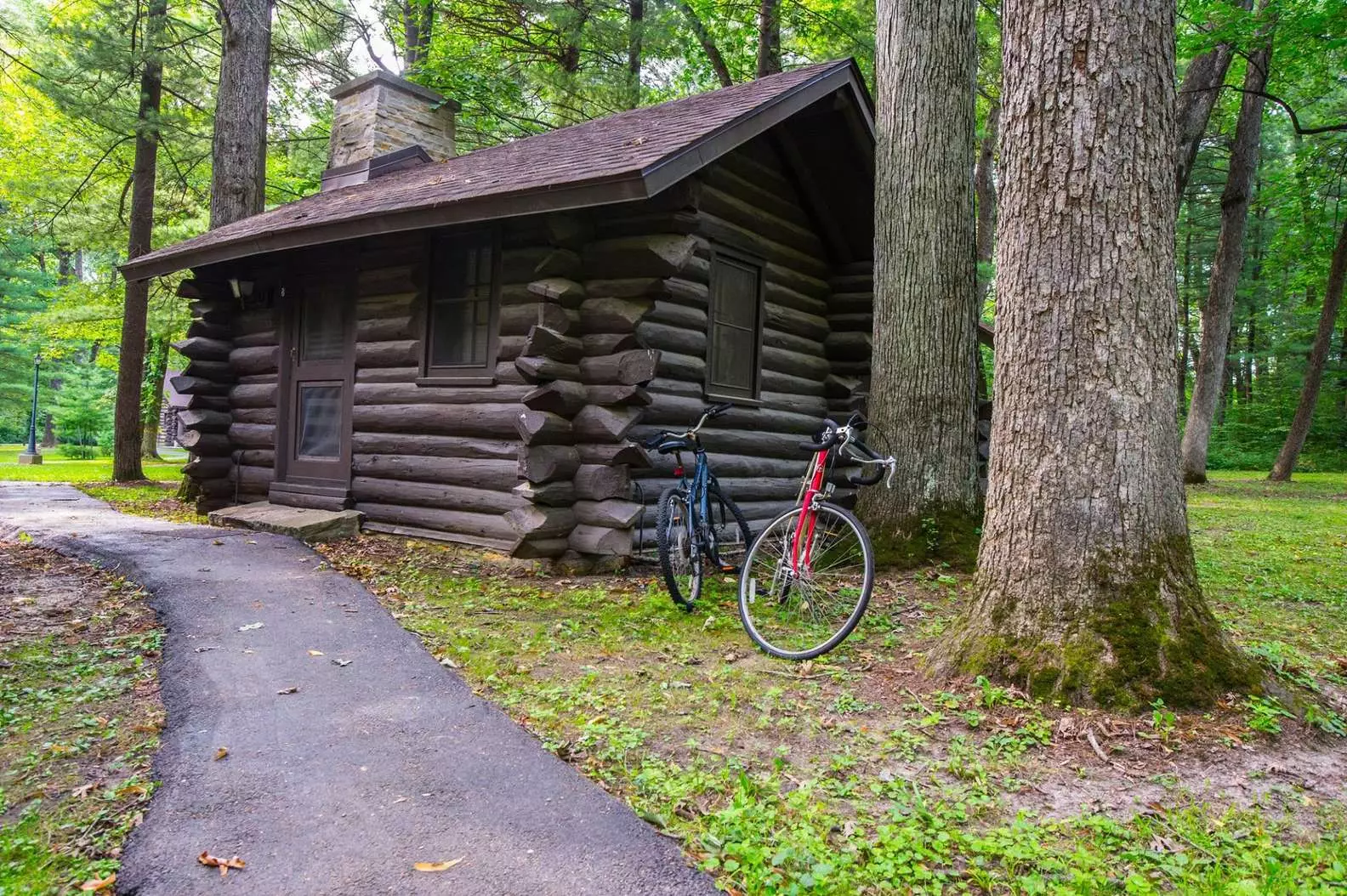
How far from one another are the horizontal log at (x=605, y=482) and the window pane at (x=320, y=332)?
397 centimetres

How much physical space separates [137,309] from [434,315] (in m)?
9.42

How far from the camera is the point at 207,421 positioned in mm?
10047

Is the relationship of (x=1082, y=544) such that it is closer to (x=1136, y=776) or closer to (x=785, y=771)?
(x=1136, y=776)

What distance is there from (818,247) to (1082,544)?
654cm

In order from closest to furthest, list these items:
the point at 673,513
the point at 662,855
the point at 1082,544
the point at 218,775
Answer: the point at 662,855, the point at 218,775, the point at 1082,544, the point at 673,513

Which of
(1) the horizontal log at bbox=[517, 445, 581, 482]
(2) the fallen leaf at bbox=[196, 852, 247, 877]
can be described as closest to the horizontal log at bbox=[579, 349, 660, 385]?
(1) the horizontal log at bbox=[517, 445, 581, 482]

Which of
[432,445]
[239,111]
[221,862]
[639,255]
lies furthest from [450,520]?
[239,111]

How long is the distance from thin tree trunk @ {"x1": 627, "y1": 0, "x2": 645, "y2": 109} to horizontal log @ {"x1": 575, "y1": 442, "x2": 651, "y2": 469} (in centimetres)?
1090

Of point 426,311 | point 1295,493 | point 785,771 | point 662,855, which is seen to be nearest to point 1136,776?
point 785,771

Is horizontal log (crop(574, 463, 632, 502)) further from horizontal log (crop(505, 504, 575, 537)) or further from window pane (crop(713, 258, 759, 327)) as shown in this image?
window pane (crop(713, 258, 759, 327))

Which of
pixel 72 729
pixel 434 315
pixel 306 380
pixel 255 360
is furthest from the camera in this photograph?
pixel 255 360

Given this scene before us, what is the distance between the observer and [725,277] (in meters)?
8.03

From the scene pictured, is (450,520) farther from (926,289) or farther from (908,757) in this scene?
(908,757)

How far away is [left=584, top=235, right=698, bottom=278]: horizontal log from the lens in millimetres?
6387
